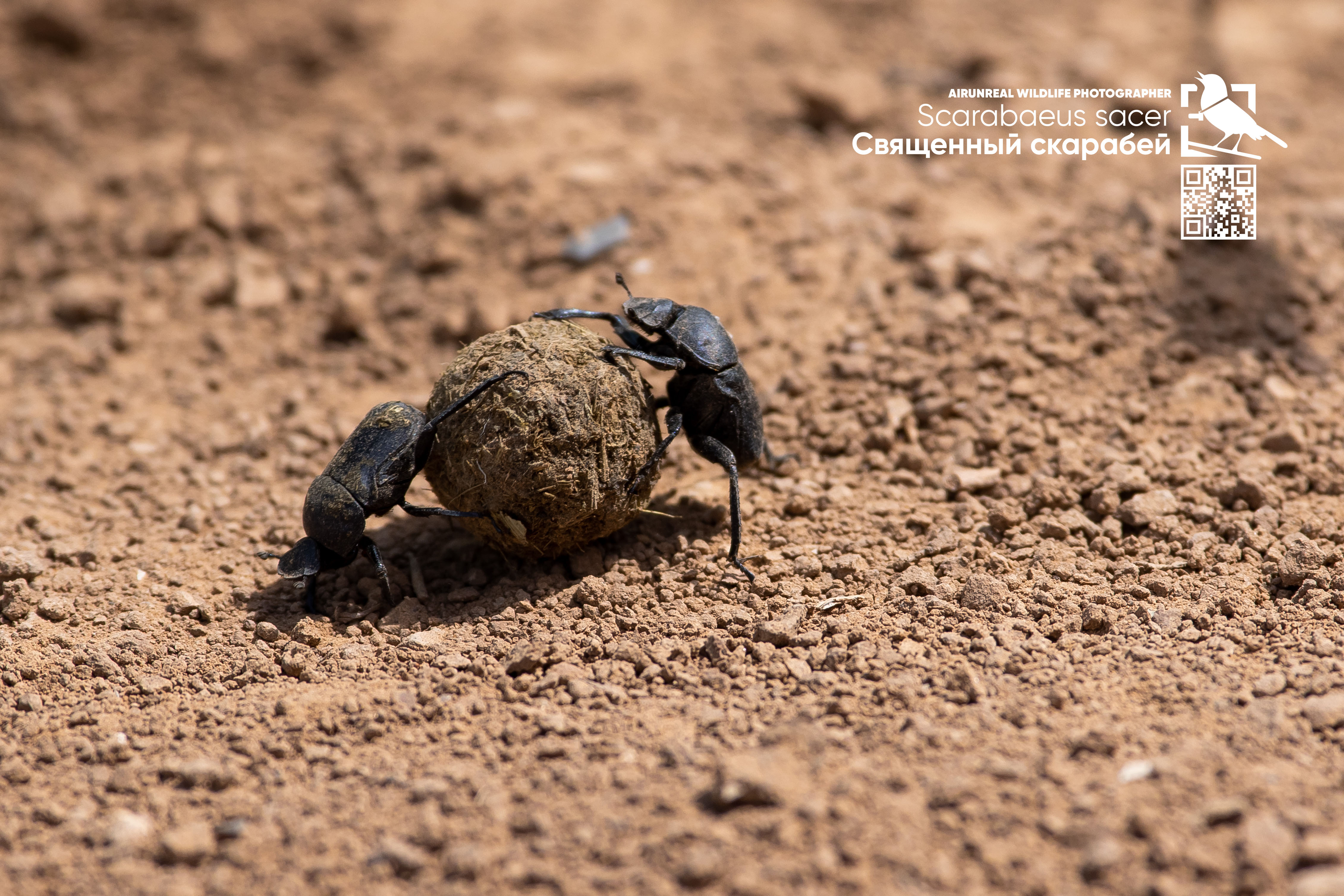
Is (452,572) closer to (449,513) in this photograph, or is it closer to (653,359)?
(449,513)

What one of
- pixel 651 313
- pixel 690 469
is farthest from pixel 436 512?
pixel 690 469

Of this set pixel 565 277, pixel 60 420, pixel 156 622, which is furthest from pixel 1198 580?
pixel 60 420

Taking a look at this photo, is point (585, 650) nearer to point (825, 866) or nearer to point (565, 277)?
point (825, 866)

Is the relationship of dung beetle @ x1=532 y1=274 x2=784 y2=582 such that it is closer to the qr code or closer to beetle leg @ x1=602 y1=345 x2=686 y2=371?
beetle leg @ x1=602 y1=345 x2=686 y2=371

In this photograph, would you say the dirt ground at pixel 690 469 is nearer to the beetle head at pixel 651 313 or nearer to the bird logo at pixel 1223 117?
the bird logo at pixel 1223 117

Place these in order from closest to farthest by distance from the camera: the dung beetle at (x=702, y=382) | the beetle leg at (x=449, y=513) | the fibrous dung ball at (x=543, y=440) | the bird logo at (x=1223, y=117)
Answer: the fibrous dung ball at (x=543, y=440), the beetle leg at (x=449, y=513), the dung beetle at (x=702, y=382), the bird logo at (x=1223, y=117)

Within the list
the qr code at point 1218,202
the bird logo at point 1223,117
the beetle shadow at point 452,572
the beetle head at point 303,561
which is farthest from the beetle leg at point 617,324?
the bird logo at point 1223,117
